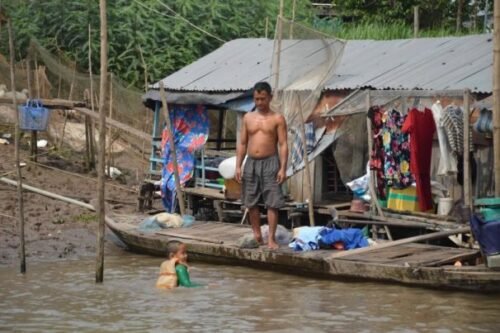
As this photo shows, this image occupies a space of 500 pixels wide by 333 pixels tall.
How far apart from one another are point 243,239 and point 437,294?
8.47 ft

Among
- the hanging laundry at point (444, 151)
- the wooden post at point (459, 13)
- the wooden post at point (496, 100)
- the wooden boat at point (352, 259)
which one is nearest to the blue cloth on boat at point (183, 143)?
the wooden boat at point (352, 259)

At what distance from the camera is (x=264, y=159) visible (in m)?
12.6

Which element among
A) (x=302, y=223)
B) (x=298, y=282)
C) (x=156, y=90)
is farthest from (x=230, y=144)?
(x=298, y=282)

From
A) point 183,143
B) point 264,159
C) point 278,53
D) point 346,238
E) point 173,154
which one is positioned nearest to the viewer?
point 346,238

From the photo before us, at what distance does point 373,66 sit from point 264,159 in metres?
2.54

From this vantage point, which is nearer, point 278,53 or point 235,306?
point 235,306

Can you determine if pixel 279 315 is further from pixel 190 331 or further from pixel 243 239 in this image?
pixel 243 239

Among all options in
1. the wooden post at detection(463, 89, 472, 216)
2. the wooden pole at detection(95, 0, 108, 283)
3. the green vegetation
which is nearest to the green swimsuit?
the wooden pole at detection(95, 0, 108, 283)

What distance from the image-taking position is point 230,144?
19.2m

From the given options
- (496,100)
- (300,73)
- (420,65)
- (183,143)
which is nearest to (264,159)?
(300,73)

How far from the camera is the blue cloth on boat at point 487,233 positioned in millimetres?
10359

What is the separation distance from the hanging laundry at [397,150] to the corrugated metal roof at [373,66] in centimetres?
40

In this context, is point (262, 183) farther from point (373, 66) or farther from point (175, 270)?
point (373, 66)

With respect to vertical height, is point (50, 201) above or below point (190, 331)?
above
